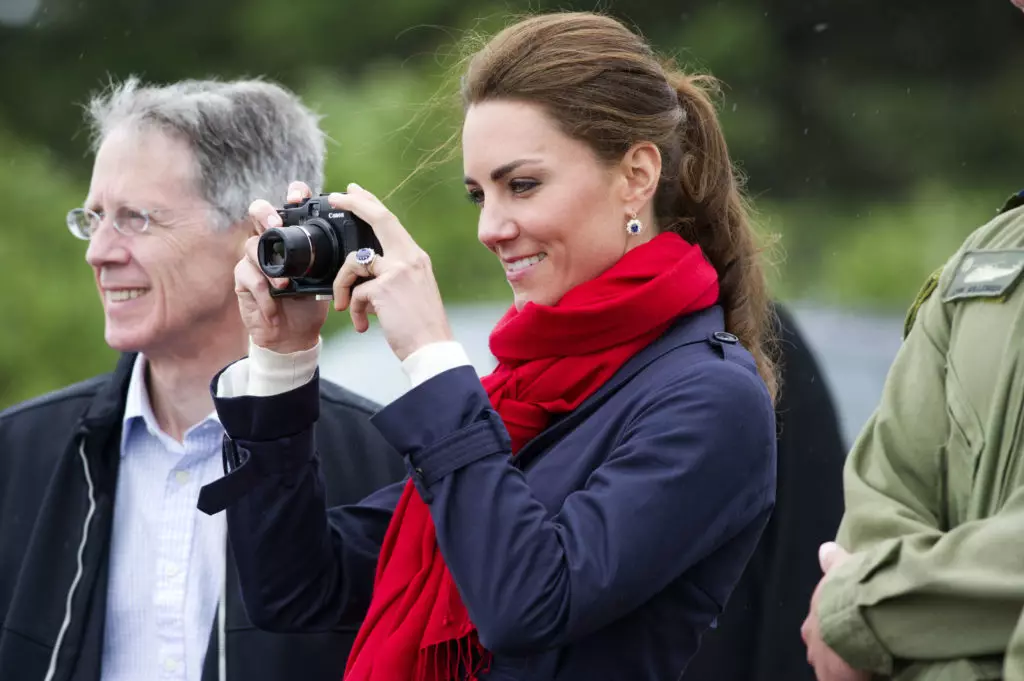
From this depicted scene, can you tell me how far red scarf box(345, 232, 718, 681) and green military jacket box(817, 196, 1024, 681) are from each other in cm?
38

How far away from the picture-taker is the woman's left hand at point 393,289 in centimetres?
223

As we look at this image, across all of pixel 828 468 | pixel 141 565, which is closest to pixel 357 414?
pixel 141 565

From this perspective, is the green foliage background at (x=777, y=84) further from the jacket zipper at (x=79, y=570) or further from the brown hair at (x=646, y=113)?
the brown hair at (x=646, y=113)

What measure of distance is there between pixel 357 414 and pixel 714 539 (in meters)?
1.21

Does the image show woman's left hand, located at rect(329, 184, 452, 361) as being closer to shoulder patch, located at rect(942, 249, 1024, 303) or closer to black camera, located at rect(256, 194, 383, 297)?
black camera, located at rect(256, 194, 383, 297)

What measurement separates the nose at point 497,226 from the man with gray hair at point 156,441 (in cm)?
92

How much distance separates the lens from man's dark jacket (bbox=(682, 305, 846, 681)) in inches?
130

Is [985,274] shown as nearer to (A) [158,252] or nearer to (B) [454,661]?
(B) [454,661]

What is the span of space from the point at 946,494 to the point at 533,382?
0.64 meters

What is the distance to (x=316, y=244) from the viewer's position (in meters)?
2.40

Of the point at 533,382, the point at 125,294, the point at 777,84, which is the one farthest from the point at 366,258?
the point at 777,84

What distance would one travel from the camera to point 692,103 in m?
2.49

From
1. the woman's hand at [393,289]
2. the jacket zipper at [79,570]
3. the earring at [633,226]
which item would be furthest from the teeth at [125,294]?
the earring at [633,226]

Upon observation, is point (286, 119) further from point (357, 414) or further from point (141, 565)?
point (141, 565)
